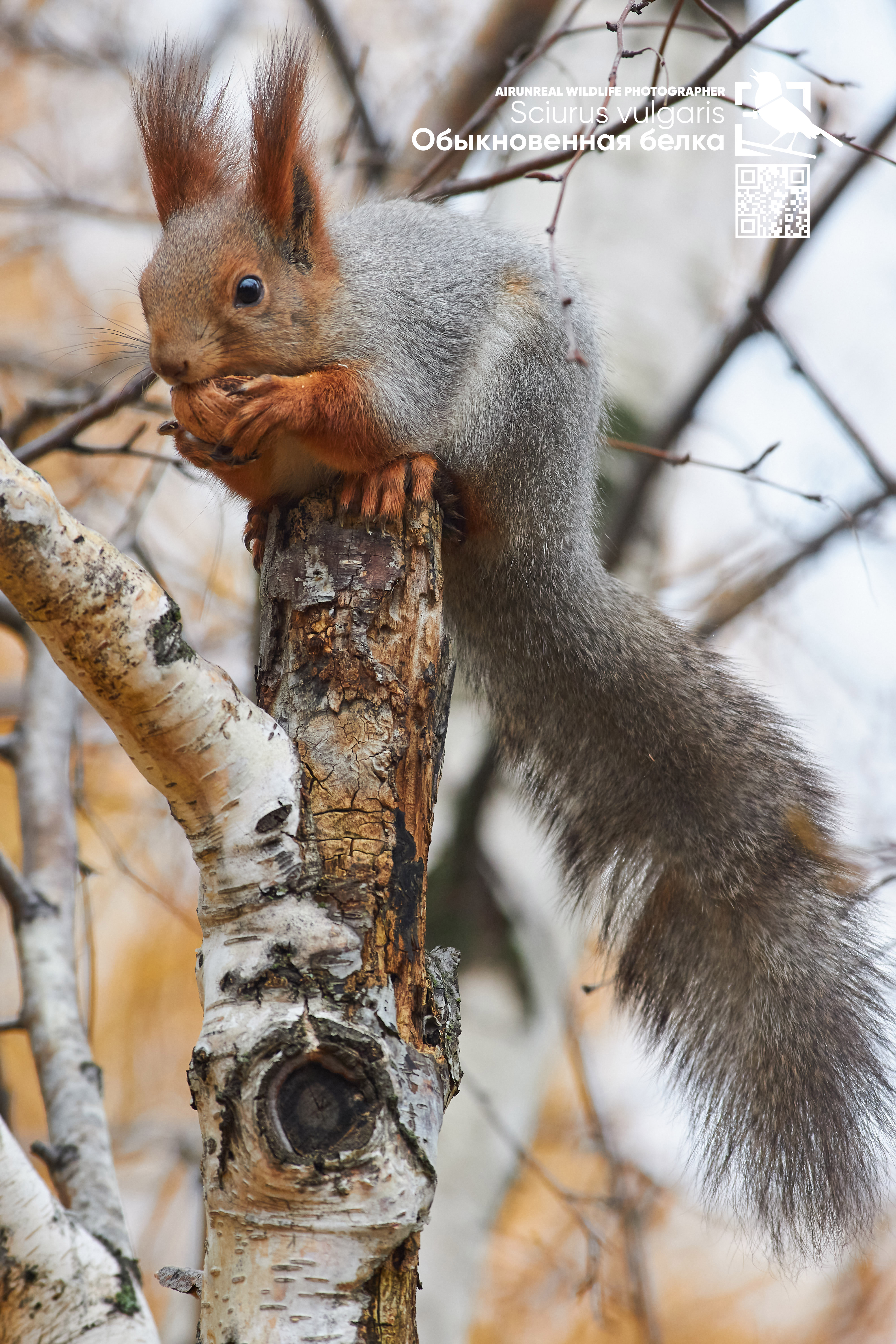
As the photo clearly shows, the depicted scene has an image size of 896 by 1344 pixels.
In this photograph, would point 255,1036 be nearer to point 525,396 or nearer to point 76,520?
point 76,520

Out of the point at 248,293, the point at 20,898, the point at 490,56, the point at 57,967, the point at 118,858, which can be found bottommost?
the point at 57,967

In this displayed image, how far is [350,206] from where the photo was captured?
86.7 inches

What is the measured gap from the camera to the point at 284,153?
1.64m

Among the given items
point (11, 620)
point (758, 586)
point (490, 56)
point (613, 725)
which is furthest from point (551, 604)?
point (490, 56)

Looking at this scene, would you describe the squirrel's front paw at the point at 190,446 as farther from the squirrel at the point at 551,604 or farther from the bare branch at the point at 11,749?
the bare branch at the point at 11,749

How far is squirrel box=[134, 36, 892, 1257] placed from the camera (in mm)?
1577

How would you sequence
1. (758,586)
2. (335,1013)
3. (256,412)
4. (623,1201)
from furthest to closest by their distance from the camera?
(758,586)
(623,1201)
(256,412)
(335,1013)

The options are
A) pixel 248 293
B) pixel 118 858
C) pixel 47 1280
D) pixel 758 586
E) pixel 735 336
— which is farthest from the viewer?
pixel 758 586

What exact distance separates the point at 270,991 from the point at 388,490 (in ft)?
2.27

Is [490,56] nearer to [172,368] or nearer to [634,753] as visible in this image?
[172,368]

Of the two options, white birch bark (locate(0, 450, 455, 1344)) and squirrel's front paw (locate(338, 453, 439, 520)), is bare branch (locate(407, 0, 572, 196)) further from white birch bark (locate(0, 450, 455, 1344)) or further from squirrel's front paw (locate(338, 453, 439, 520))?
white birch bark (locate(0, 450, 455, 1344))

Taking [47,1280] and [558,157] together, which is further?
[558,157]

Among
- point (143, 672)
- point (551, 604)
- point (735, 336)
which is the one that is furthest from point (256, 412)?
point (735, 336)

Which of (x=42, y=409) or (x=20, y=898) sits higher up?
(x=42, y=409)
